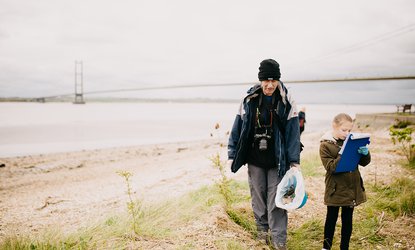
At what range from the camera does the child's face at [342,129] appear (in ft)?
8.09

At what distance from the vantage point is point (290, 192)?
2.54 metres

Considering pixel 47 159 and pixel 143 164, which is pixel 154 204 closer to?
pixel 143 164

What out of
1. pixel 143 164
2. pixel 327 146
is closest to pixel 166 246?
pixel 327 146

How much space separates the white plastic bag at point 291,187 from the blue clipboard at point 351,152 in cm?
33

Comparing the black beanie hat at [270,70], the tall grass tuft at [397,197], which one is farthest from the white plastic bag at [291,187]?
the tall grass tuft at [397,197]

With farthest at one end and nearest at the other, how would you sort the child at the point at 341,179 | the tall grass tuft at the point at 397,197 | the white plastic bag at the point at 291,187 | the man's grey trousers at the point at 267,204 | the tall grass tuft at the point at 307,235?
the tall grass tuft at the point at 397,197
the tall grass tuft at the point at 307,235
the man's grey trousers at the point at 267,204
the child at the point at 341,179
the white plastic bag at the point at 291,187

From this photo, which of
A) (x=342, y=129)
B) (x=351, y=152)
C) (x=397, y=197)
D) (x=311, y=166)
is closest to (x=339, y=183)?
(x=351, y=152)

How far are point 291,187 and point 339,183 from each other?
1.35 feet

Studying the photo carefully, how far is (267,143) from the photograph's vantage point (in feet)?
8.51

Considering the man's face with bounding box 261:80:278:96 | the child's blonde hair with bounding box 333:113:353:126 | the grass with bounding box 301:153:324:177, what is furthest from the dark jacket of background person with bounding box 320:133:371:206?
the grass with bounding box 301:153:324:177

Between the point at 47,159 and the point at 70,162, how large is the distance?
1.29 metres

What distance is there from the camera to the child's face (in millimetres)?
2467

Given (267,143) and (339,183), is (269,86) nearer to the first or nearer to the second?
(267,143)

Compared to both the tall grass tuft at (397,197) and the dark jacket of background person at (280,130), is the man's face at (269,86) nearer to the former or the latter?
the dark jacket of background person at (280,130)
